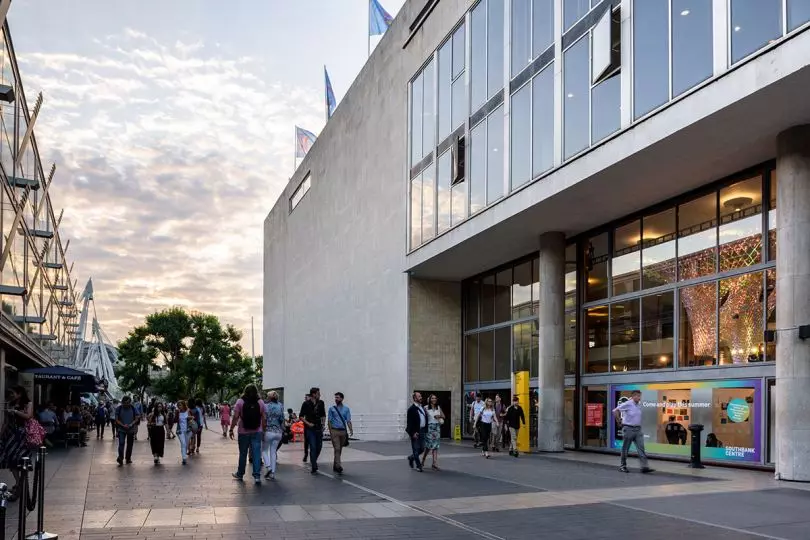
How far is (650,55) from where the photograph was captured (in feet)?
53.4

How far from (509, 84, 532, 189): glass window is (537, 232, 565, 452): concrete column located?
2.74m

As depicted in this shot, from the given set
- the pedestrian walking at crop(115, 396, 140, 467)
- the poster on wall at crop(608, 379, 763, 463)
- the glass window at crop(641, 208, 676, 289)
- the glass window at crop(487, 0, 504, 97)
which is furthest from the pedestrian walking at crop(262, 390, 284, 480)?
the glass window at crop(487, 0, 504, 97)

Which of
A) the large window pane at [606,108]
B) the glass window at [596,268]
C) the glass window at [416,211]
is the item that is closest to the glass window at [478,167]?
the glass window at [596,268]

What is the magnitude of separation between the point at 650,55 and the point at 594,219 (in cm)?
627

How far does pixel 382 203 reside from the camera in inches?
1337

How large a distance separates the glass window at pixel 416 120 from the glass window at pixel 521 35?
26.6 feet

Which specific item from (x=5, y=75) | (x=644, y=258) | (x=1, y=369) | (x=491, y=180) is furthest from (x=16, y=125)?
(x=644, y=258)

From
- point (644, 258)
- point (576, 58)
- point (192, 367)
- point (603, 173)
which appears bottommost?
point (192, 367)

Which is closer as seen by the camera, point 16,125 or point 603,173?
point 603,173

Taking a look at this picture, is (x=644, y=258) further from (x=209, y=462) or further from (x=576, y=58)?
(x=209, y=462)

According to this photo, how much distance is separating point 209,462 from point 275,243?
45298mm

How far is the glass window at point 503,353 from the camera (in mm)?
27844

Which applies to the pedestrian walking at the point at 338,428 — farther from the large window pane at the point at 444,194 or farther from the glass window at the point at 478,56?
the glass window at the point at 478,56

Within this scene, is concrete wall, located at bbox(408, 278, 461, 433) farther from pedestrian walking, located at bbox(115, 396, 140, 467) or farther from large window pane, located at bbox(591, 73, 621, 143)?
large window pane, located at bbox(591, 73, 621, 143)
